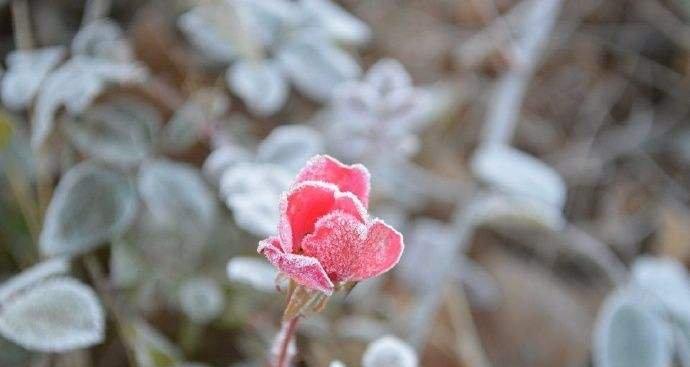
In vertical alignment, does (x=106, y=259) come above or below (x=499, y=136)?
below

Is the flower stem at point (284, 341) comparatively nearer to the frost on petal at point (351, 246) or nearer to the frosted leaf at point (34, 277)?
the frost on petal at point (351, 246)

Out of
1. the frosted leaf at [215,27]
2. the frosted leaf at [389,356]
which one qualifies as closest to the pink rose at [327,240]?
the frosted leaf at [389,356]

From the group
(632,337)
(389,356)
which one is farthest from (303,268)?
(632,337)

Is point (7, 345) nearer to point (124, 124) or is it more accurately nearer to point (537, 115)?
point (124, 124)

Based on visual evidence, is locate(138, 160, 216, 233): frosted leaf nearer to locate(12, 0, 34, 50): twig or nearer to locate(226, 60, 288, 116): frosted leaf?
locate(226, 60, 288, 116): frosted leaf

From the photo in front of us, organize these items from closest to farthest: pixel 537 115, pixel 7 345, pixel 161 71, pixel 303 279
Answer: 1. pixel 303 279
2. pixel 7 345
3. pixel 161 71
4. pixel 537 115

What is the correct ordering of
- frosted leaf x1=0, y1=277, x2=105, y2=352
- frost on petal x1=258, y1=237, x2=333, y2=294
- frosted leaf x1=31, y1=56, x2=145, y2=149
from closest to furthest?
frost on petal x1=258, y1=237, x2=333, y2=294, frosted leaf x1=0, y1=277, x2=105, y2=352, frosted leaf x1=31, y1=56, x2=145, y2=149

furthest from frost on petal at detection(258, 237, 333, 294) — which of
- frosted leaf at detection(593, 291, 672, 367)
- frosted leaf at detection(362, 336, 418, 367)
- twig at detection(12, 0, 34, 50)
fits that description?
twig at detection(12, 0, 34, 50)

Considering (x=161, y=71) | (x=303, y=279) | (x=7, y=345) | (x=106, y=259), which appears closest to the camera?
(x=303, y=279)

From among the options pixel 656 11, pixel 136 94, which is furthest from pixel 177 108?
pixel 656 11
